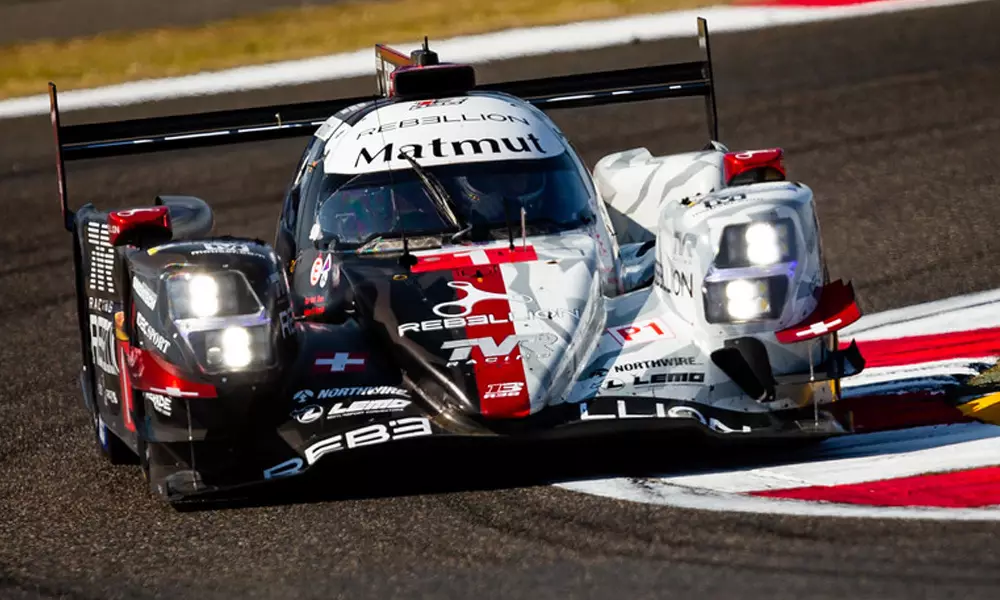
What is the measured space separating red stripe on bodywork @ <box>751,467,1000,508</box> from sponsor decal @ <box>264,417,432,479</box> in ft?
3.82

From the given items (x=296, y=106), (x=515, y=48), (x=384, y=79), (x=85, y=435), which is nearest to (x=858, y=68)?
(x=515, y=48)

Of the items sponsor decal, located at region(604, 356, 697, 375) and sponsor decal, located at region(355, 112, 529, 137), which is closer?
sponsor decal, located at region(604, 356, 697, 375)

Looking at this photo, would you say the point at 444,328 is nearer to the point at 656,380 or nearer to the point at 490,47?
the point at 656,380

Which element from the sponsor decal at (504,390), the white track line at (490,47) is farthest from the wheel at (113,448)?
the white track line at (490,47)

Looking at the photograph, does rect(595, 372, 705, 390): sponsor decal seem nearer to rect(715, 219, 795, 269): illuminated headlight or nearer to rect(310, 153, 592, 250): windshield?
rect(715, 219, 795, 269): illuminated headlight

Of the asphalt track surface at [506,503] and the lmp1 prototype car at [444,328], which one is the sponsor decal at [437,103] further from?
the asphalt track surface at [506,503]

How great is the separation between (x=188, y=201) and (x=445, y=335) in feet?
6.77

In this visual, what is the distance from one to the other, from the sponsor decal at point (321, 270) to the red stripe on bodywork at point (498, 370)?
0.79 metres

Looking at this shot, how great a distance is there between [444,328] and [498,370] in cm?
32

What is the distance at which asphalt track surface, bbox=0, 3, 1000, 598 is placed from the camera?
5484 mm

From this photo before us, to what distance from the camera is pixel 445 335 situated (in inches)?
261

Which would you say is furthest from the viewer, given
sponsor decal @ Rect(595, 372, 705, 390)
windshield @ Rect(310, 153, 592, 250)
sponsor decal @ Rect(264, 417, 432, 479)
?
windshield @ Rect(310, 153, 592, 250)

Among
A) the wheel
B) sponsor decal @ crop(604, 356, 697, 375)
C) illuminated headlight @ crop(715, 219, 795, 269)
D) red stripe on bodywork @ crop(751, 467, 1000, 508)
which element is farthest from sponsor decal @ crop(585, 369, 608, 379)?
the wheel

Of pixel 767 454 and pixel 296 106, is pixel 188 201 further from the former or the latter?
pixel 767 454
